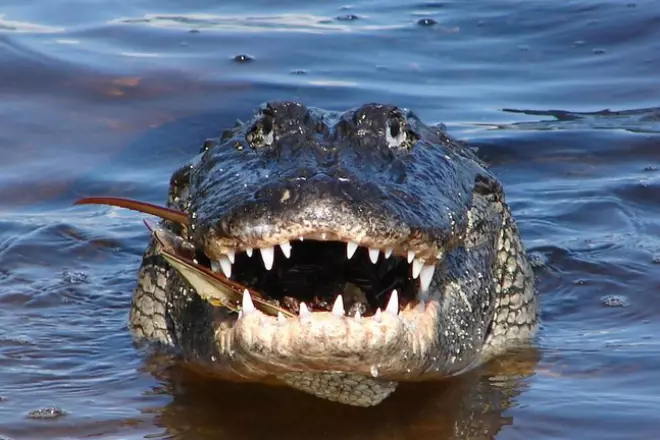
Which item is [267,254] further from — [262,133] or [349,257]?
[262,133]

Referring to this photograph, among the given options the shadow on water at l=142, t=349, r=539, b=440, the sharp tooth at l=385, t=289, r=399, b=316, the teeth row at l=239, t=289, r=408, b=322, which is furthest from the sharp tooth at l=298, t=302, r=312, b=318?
the shadow on water at l=142, t=349, r=539, b=440

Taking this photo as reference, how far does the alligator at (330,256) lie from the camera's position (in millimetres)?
4074

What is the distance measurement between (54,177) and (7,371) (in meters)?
2.87

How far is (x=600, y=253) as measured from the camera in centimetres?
678

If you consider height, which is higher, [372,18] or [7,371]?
[372,18]

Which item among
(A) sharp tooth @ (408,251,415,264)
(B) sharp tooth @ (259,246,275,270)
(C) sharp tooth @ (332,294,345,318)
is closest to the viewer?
(C) sharp tooth @ (332,294,345,318)

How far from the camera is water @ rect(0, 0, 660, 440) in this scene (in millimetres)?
4848

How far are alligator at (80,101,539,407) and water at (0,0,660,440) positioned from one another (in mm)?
200

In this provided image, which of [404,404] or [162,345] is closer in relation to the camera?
[404,404]

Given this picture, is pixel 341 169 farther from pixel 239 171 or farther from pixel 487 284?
pixel 487 284

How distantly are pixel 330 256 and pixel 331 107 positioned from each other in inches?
171

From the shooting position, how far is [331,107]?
8.99m

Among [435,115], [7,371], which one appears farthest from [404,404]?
[435,115]

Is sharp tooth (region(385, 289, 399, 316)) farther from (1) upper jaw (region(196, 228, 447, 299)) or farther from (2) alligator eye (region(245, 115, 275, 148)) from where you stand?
(2) alligator eye (region(245, 115, 275, 148))
